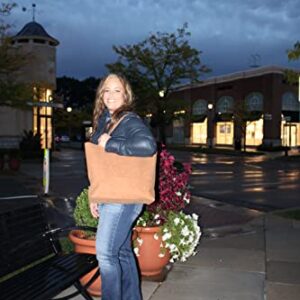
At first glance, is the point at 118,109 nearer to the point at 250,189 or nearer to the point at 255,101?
the point at 250,189

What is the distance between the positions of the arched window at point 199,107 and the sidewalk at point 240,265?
52.8 metres

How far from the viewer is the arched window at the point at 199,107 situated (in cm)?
6150

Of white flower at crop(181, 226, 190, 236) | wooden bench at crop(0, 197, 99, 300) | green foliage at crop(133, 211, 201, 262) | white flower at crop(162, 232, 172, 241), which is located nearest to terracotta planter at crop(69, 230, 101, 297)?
wooden bench at crop(0, 197, 99, 300)

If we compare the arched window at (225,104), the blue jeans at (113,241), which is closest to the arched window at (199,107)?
the arched window at (225,104)

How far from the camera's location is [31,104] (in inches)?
748

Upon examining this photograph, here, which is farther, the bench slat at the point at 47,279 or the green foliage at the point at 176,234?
the green foliage at the point at 176,234

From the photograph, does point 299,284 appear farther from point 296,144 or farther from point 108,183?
point 296,144

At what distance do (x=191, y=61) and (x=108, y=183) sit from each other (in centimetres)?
3464

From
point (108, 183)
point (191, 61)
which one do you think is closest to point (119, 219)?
point (108, 183)

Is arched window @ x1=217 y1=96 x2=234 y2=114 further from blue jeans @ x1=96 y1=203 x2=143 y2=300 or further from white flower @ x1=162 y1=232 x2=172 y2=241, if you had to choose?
blue jeans @ x1=96 y1=203 x2=143 y2=300

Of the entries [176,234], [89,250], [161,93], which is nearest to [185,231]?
[176,234]

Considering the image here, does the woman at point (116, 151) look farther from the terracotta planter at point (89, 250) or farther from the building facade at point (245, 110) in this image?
the building facade at point (245, 110)

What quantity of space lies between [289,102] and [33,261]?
166ft

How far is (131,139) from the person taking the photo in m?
3.27
